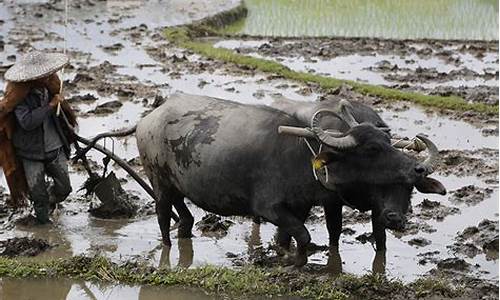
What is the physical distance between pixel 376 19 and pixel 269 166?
12018 millimetres

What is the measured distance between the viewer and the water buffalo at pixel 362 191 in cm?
496

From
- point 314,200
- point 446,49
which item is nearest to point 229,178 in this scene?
point 314,200

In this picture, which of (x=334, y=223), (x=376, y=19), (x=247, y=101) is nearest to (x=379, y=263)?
(x=334, y=223)

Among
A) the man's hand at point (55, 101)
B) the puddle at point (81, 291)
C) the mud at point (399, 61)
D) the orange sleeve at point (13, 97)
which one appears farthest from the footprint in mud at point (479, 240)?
the mud at point (399, 61)

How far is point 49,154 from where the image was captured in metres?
6.48

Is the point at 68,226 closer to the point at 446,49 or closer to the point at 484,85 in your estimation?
the point at 484,85

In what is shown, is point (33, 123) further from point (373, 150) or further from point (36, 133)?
point (373, 150)

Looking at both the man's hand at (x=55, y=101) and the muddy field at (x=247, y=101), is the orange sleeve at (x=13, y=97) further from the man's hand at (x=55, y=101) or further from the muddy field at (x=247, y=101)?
the muddy field at (x=247, y=101)

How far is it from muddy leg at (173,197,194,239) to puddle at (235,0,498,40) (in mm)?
9679

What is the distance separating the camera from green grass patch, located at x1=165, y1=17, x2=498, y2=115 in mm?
9977

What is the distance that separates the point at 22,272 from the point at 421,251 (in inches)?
103

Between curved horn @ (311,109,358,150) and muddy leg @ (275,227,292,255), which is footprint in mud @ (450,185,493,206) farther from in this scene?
curved horn @ (311,109,358,150)

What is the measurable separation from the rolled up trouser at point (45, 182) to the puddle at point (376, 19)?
958cm

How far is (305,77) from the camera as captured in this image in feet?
37.7
